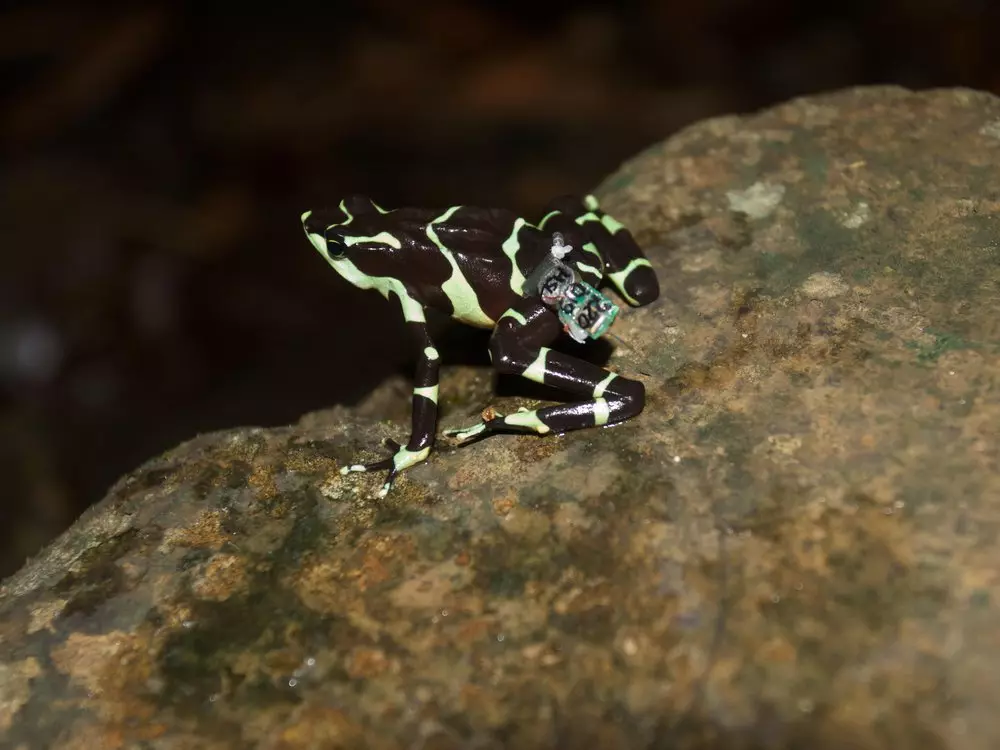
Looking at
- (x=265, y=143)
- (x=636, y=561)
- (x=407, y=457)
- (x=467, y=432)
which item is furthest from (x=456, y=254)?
(x=265, y=143)

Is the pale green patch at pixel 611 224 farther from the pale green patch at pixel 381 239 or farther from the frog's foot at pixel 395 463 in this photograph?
the frog's foot at pixel 395 463

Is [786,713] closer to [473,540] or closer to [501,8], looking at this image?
[473,540]

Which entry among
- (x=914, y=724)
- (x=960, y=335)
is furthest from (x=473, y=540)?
(x=960, y=335)

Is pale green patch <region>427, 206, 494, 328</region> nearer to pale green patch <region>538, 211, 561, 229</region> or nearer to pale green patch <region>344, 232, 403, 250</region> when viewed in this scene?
pale green patch <region>344, 232, 403, 250</region>

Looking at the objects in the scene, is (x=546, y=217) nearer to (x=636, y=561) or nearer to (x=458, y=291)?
(x=458, y=291)

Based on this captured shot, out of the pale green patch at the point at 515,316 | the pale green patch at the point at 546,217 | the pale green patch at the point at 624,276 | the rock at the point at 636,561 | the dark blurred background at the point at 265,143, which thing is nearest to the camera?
the rock at the point at 636,561

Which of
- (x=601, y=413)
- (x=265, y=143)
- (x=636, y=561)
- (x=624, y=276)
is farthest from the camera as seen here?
(x=265, y=143)

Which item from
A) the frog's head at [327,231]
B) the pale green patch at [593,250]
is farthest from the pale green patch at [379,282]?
the pale green patch at [593,250]
